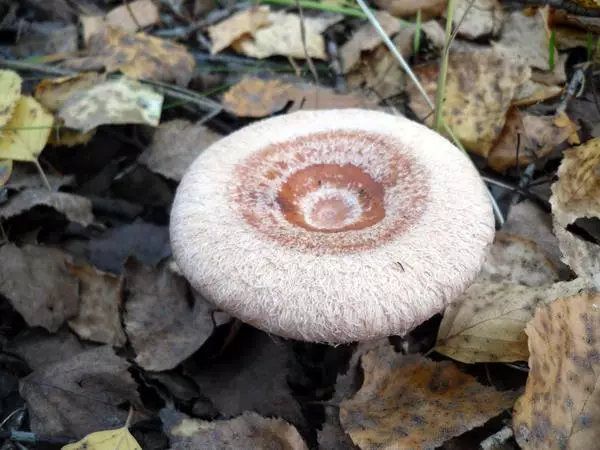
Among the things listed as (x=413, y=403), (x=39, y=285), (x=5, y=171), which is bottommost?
(x=39, y=285)

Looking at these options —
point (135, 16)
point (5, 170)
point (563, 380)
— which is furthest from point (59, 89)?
point (563, 380)

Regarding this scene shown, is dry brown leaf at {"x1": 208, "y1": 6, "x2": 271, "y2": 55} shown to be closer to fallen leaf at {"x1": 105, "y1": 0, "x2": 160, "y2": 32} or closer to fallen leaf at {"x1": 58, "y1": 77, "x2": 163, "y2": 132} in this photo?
fallen leaf at {"x1": 105, "y1": 0, "x2": 160, "y2": 32}

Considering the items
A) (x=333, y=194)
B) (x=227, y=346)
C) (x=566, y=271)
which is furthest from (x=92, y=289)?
(x=566, y=271)

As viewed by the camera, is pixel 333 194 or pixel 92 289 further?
pixel 92 289

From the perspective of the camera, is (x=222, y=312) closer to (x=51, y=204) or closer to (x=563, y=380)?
(x=51, y=204)

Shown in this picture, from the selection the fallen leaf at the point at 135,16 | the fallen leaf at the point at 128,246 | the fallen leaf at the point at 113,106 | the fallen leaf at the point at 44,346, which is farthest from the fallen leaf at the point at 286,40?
the fallen leaf at the point at 44,346

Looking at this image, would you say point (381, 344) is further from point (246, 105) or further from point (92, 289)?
point (246, 105)

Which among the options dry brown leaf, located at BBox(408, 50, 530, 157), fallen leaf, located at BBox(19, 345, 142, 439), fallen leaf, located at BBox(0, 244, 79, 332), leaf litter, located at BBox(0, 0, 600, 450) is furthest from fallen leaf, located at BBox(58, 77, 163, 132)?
dry brown leaf, located at BBox(408, 50, 530, 157)
